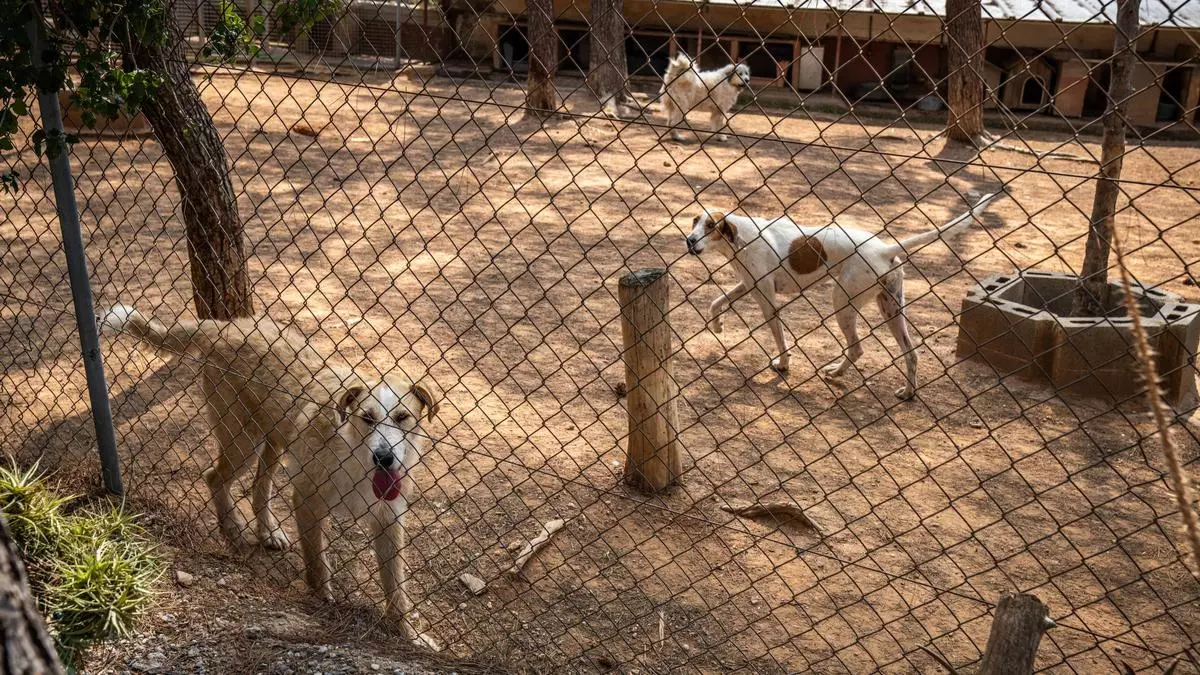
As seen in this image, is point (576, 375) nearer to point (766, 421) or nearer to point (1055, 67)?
point (766, 421)

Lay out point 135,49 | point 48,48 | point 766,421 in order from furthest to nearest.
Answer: point 766,421 < point 135,49 < point 48,48

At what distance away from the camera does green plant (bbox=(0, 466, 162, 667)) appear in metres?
3.03

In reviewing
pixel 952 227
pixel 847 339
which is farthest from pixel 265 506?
pixel 847 339

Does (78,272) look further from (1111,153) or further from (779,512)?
(1111,153)

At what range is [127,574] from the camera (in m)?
3.21

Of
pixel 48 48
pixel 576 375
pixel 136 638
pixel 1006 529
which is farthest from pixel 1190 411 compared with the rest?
pixel 48 48

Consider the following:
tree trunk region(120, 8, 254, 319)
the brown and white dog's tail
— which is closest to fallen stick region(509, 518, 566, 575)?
the brown and white dog's tail

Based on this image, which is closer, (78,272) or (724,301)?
(78,272)

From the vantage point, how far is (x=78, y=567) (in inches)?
123

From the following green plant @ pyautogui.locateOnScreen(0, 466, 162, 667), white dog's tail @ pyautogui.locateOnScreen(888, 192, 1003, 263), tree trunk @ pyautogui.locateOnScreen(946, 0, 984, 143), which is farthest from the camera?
tree trunk @ pyautogui.locateOnScreen(946, 0, 984, 143)

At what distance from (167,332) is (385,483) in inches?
52.3

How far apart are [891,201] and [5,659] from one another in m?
11.6

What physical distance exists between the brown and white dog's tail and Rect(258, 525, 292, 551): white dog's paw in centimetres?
87

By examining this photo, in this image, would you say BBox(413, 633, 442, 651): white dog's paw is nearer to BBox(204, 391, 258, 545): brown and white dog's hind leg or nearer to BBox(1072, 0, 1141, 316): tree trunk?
BBox(204, 391, 258, 545): brown and white dog's hind leg
